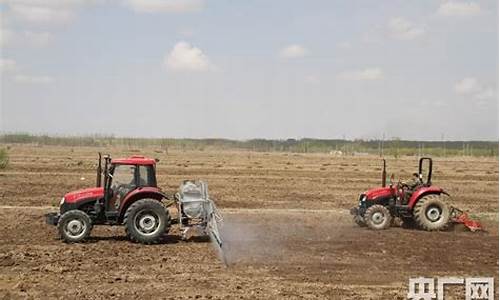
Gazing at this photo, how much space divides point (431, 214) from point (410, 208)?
0.56 m

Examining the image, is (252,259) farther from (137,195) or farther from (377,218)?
(377,218)

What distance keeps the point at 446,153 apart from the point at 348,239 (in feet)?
263

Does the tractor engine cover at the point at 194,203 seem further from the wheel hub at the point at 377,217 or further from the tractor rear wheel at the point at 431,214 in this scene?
the tractor rear wheel at the point at 431,214

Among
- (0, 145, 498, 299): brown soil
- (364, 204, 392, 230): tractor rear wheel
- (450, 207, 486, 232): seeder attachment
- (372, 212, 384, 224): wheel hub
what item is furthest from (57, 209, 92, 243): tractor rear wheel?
(450, 207, 486, 232): seeder attachment

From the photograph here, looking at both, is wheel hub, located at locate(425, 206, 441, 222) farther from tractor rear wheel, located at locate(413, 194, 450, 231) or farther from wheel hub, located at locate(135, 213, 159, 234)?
wheel hub, located at locate(135, 213, 159, 234)

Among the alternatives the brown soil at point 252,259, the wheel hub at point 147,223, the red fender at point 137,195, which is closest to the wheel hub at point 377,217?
the brown soil at point 252,259

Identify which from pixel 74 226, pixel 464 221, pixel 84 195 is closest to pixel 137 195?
pixel 84 195

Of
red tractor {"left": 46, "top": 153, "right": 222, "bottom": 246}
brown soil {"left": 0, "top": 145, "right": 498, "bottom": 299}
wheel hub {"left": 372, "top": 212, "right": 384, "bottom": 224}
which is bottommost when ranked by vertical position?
brown soil {"left": 0, "top": 145, "right": 498, "bottom": 299}

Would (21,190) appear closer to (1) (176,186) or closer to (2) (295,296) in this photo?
(1) (176,186)

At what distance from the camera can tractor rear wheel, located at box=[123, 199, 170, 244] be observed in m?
14.7

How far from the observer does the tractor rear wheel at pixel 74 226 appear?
48.3 feet

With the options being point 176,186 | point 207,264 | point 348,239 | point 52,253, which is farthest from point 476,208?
point 52,253

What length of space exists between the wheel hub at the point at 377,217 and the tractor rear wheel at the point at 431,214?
2.91 feet

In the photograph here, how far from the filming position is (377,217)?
17.6 metres
